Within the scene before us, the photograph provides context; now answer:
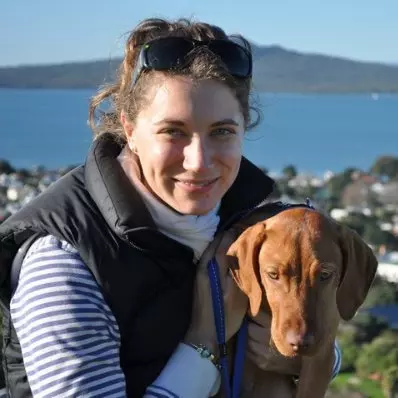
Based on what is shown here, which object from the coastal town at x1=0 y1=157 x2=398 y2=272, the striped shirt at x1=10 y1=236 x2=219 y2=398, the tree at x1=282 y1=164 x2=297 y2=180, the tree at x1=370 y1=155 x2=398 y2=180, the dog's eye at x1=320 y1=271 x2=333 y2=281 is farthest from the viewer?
the tree at x1=370 y1=155 x2=398 y2=180

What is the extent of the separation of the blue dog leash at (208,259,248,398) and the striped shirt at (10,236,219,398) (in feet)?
1.13

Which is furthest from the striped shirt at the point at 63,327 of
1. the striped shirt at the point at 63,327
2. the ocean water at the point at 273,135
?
the ocean water at the point at 273,135

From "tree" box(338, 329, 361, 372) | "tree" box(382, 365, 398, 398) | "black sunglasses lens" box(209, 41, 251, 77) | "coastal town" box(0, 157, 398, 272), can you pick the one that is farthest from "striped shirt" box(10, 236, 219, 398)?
"coastal town" box(0, 157, 398, 272)

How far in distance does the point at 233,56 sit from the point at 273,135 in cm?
7105

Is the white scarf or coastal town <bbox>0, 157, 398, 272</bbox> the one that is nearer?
the white scarf

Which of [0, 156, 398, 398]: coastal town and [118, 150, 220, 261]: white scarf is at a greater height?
[118, 150, 220, 261]: white scarf

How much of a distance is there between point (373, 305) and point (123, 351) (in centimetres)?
1835

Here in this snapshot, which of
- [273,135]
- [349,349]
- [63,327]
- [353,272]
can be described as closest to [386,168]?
[273,135]

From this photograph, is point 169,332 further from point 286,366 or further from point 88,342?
point 286,366

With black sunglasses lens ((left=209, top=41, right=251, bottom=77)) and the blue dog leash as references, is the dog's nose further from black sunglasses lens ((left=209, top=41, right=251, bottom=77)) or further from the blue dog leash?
black sunglasses lens ((left=209, top=41, right=251, bottom=77))

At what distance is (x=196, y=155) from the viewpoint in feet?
6.24

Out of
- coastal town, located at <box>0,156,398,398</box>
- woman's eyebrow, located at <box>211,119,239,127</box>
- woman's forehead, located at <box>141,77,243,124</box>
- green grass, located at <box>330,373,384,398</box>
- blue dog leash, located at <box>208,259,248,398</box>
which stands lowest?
coastal town, located at <box>0,156,398,398</box>

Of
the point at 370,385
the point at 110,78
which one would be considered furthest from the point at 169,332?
the point at 370,385

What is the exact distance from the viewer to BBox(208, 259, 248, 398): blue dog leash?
2.03 m
